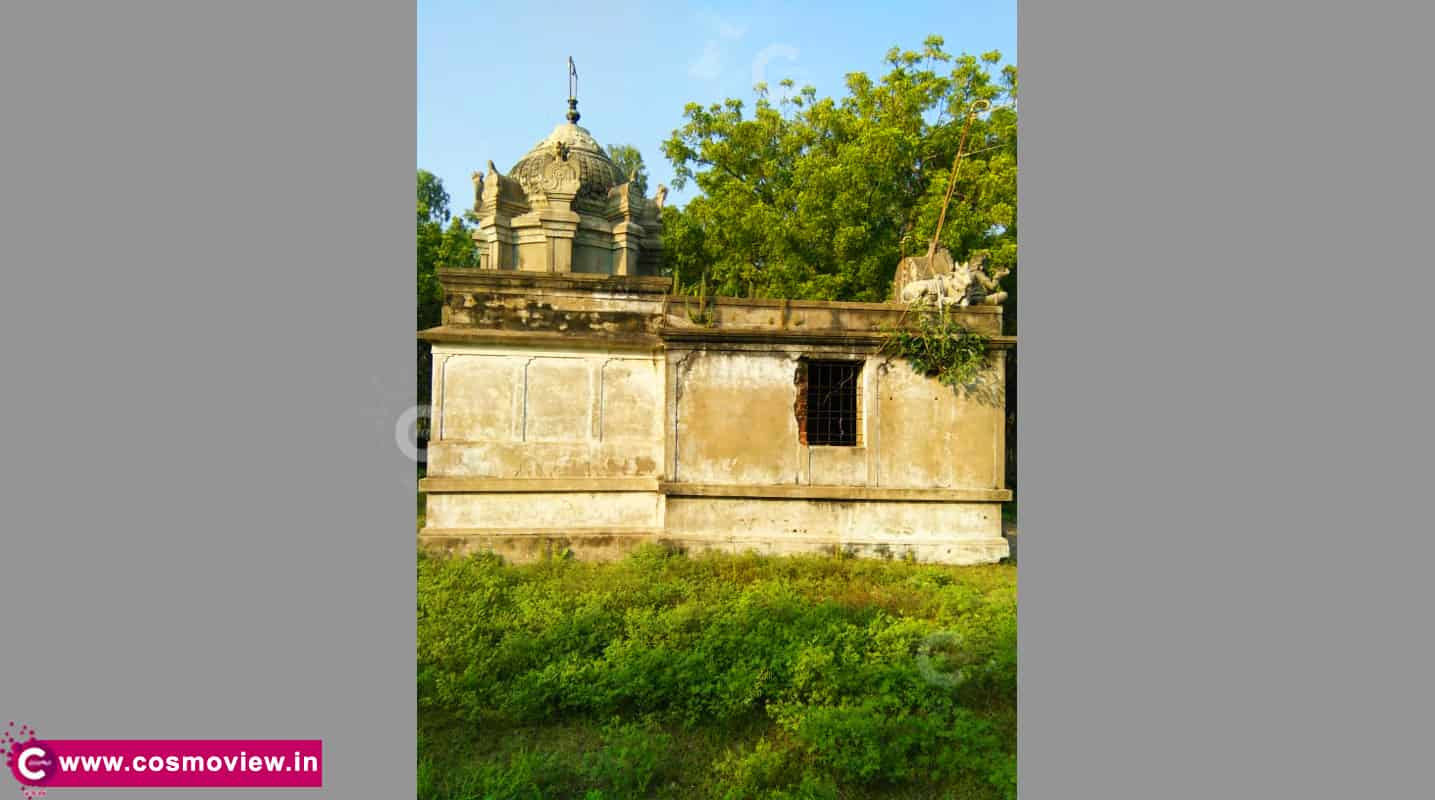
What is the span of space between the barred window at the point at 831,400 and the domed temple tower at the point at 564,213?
12.1 ft

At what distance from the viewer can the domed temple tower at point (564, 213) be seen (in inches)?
450

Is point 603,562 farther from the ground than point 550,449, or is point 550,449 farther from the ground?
point 550,449

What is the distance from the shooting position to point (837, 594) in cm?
845

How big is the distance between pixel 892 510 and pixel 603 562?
4.05 m

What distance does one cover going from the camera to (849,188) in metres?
17.4

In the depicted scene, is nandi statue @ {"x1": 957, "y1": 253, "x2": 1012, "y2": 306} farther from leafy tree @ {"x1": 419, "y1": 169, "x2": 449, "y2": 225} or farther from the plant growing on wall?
leafy tree @ {"x1": 419, "y1": 169, "x2": 449, "y2": 225}

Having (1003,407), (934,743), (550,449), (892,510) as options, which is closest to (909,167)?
(1003,407)

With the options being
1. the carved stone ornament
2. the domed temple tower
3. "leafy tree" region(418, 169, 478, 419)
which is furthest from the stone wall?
"leafy tree" region(418, 169, 478, 419)

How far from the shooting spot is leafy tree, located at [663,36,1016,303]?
56.2ft

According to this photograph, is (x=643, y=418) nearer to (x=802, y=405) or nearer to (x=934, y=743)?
(x=802, y=405)

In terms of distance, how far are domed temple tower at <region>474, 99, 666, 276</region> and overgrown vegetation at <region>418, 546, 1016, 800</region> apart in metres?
5.50

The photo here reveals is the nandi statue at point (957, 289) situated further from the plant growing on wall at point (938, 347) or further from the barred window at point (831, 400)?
the barred window at point (831, 400)
